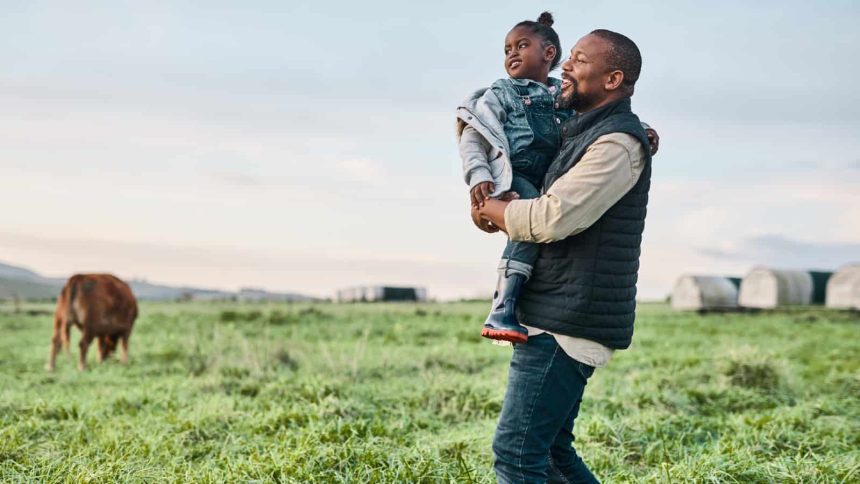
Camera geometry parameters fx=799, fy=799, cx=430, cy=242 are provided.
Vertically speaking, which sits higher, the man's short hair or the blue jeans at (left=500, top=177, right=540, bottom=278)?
the man's short hair

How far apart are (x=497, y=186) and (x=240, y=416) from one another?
406 centimetres

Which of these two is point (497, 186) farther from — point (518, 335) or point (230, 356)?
point (230, 356)

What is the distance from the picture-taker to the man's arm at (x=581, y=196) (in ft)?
9.65

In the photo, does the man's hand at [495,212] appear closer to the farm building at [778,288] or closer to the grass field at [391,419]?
the grass field at [391,419]

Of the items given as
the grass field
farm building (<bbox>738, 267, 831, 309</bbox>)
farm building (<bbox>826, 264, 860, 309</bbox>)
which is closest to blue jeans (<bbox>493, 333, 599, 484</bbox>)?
the grass field

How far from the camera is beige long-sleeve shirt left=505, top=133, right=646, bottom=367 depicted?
9.65 ft

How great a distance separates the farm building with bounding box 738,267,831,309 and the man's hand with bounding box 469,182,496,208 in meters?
32.5

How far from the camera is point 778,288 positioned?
107ft

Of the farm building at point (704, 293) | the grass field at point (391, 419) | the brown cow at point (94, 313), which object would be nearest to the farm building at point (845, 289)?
the farm building at point (704, 293)

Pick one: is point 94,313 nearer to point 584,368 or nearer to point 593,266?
point 584,368

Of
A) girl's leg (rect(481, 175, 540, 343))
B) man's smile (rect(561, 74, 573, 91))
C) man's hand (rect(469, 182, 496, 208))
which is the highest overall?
man's smile (rect(561, 74, 573, 91))

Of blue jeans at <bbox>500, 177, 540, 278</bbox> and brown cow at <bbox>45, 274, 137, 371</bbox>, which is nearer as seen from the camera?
blue jeans at <bbox>500, 177, 540, 278</bbox>

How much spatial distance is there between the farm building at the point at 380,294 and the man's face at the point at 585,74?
4420 centimetres

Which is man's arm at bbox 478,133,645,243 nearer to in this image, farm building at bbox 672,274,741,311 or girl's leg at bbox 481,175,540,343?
girl's leg at bbox 481,175,540,343
